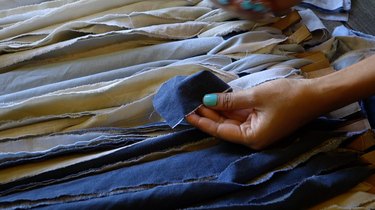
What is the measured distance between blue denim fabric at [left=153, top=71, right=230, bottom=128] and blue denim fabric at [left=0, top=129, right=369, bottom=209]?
0.10 feet

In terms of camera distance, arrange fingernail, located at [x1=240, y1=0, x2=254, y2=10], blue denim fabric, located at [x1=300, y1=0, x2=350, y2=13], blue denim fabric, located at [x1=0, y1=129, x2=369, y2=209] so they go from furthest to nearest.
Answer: blue denim fabric, located at [x1=300, y1=0, x2=350, y2=13] → fingernail, located at [x1=240, y1=0, x2=254, y2=10] → blue denim fabric, located at [x1=0, y1=129, x2=369, y2=209]

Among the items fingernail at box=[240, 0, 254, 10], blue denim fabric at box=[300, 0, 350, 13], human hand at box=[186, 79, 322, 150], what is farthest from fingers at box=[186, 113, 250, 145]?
blue denim fabric at box=[300, 0, 350, 13]

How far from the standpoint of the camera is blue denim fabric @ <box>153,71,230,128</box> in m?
0.62

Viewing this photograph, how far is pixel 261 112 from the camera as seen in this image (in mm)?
620

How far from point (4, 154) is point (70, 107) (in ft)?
0.37

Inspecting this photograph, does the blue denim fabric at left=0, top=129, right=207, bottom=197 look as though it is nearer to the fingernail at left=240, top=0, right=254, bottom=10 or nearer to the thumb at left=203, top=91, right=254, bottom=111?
the thumb at left=203, top=91, right=254, bottom=111

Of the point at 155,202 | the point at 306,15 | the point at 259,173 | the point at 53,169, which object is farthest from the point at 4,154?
the point at 306,15

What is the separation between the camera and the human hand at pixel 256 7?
0.66 meters

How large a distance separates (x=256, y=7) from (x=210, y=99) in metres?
0.16

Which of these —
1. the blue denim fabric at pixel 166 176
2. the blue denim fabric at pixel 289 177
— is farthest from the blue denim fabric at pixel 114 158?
the blue denim fabric at pixel 289 177

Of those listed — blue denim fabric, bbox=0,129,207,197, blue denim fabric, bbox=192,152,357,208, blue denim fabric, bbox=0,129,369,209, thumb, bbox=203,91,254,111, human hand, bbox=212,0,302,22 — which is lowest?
blue denim fabric, bbox=192,152,357,208

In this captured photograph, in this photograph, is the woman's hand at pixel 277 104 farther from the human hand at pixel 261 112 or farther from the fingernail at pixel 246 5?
the fingernail at pixel 246 5

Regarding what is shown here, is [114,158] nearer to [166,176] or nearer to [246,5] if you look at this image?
[166,176]

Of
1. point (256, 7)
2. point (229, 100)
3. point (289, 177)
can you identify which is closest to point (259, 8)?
point (256, 7)
